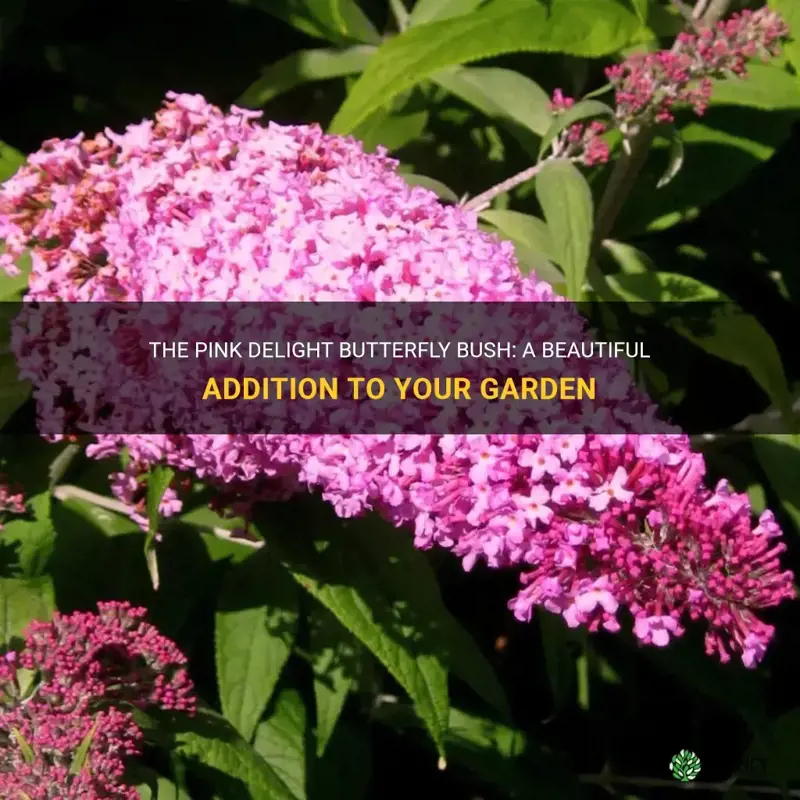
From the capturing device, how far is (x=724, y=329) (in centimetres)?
146

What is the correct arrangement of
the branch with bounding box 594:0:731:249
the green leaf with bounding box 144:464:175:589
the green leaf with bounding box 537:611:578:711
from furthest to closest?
the green leaf with bounding box 537:611:578:711 < the branch with bounding box 594:0:731:249 < the green leaf with bounding box 144:464:175:589

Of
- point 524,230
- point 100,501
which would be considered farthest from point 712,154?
point 100,501

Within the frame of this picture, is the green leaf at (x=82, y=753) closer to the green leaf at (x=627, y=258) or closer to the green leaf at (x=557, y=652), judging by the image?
the green leaf at (x=557, y=652)

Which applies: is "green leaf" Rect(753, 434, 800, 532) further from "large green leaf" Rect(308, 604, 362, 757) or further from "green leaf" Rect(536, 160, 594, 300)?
"large green leaf" Rect(308, 604, 362, 757)

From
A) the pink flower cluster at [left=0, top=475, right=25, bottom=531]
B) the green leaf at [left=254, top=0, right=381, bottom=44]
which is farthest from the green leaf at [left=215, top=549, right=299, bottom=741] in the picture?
the green leaf at [left=254, top=0, right=381, bottom=44]

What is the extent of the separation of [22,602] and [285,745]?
50 cm

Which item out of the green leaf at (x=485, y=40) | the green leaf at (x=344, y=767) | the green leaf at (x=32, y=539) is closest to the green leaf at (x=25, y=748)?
the green leaf at (x=32, y=539)

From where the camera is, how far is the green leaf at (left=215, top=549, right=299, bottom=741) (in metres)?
1.32

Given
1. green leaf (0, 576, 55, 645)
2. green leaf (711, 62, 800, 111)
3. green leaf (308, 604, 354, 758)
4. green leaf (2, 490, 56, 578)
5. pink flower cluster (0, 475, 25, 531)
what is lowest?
green leaf (308, 604, 354, 758)

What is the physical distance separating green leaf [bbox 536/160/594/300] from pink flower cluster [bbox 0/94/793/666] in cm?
9

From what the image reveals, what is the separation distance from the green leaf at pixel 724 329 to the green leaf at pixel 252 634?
77cm

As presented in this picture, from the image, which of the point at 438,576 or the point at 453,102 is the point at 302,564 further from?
the point at 453,102

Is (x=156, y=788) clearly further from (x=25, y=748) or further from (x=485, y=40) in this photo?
(x=485, y=40)

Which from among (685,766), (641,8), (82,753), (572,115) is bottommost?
(685,766)
